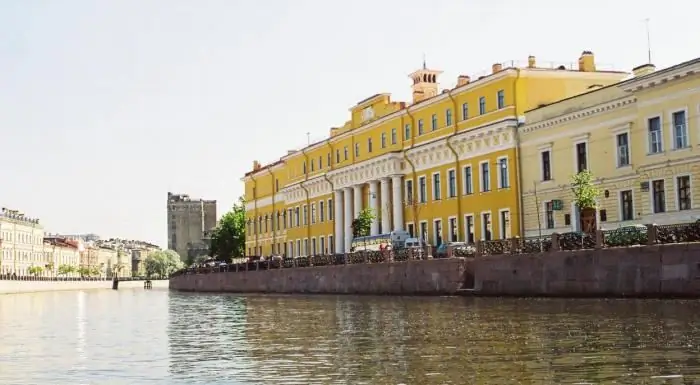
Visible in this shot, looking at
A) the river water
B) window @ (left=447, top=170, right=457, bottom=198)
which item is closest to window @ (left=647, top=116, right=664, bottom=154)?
the river water

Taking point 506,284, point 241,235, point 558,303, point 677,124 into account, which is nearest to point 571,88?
point 677,124

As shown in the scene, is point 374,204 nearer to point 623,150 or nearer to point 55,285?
point 623,150

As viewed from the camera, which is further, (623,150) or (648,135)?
(623,150)

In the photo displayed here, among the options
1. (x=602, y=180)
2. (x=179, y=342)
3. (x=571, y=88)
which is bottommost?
(x=179, y=342)

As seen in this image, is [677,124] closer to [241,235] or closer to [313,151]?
[313,151]

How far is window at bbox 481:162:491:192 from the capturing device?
175ft

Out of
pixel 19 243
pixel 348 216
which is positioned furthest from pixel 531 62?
pixel 19 243

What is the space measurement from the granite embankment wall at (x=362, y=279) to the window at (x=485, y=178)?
8636 mm

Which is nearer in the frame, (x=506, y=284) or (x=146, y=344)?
(x=146, y=344)

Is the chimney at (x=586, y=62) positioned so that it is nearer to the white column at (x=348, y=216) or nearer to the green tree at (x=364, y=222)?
the green tree at (x=364, y=222)

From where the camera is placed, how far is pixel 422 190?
200 feet

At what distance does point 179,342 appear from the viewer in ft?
65.0

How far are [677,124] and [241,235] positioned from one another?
9149 centimetres

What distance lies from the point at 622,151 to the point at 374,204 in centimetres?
2629
